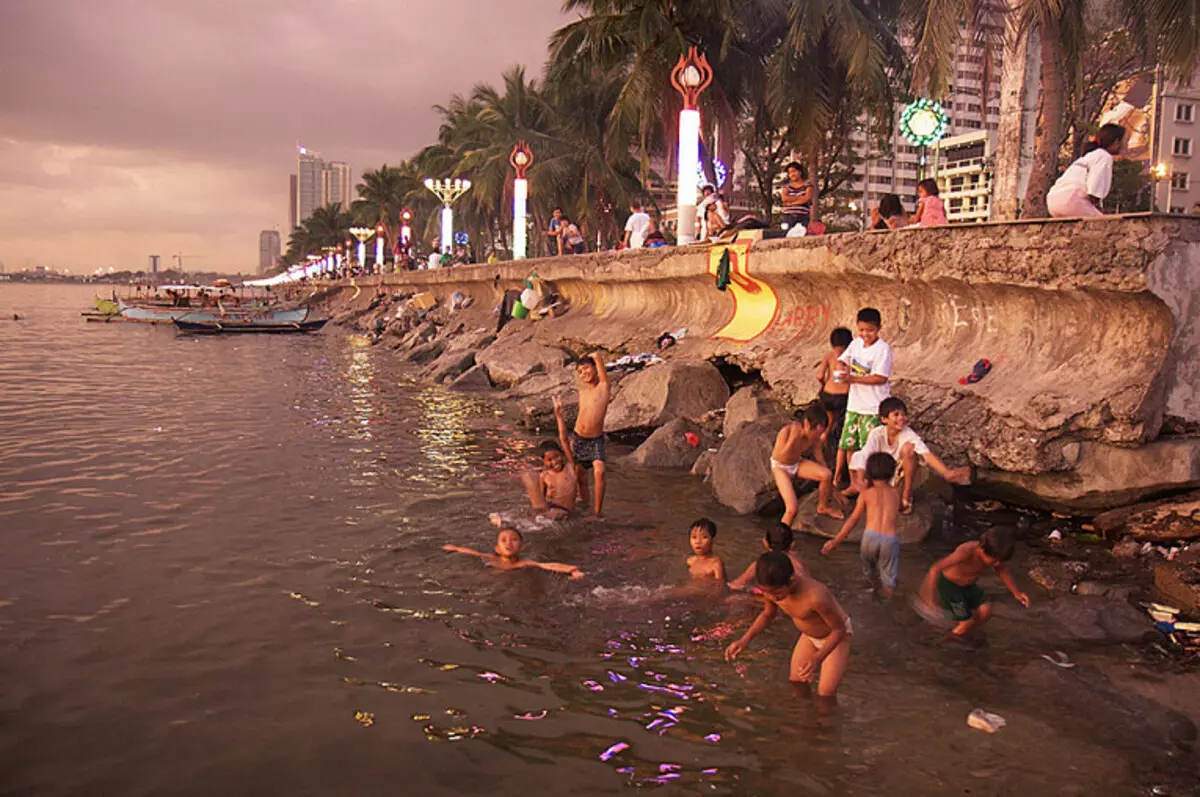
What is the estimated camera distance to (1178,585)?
568 cm

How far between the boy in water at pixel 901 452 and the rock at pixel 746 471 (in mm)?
881

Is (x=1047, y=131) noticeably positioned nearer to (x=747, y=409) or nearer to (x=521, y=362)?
(x=747, y=409)

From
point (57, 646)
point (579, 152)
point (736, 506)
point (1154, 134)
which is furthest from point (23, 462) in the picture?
point (1154, 134)

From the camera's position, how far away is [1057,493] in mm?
7246

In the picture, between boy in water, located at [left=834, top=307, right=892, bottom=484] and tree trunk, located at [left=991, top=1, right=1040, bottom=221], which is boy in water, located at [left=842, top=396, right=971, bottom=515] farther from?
tree trunk, located at [left=991, top=1, right=1040, bottom=221]

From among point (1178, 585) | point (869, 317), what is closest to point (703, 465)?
point (869, 317)

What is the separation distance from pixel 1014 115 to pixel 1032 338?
343 inches

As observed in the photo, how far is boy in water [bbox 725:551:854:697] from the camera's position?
445 cm

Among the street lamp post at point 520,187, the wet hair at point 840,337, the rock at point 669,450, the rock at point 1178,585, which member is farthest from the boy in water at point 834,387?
the street lamp post at point 520,187

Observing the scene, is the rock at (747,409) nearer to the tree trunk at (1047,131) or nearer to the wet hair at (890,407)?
the wet hair at (890,407)

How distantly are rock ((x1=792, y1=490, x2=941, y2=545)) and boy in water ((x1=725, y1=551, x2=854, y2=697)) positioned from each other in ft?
8.76

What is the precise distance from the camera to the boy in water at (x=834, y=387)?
25.8ft

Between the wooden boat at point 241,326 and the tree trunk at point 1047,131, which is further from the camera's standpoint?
the wooden boat at point 241,326

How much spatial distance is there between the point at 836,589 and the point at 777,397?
15.0 ft
